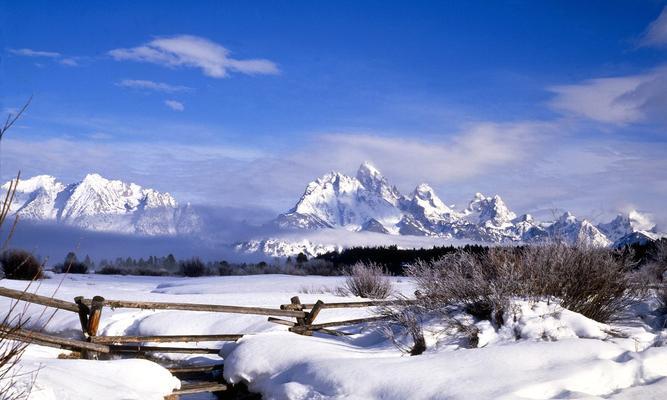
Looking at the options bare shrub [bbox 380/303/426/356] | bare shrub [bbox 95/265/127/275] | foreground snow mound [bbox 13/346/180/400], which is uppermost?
bare shrub [bbox 95/265/127/275]

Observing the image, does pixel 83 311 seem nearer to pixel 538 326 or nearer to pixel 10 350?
pixel 10 350

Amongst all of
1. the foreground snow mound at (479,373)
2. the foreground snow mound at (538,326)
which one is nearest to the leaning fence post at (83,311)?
the foreground snow mound at (479,373)

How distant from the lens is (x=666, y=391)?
6.30 m

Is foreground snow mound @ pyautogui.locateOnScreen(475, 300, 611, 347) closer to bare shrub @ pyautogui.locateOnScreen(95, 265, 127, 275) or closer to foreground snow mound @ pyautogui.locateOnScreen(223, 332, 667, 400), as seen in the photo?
foreground snow mound @ pyautogui.locateOnScreen(223, 332, 667, 400)

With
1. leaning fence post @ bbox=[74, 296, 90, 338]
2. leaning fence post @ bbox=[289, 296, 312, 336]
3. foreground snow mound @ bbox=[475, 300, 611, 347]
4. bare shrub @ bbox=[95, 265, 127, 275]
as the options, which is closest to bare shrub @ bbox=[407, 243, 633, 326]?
foreground snow mound @ bbox=[475, 300, 611, 347]

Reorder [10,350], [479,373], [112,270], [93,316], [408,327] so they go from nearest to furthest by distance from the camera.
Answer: [10,350]
[479,373]
[408,327]
[93,316]
[112,270]

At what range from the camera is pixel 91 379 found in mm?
6949

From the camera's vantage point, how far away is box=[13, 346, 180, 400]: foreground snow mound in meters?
5.96

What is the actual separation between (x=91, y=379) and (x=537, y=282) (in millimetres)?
6612

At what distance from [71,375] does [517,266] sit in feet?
22.3

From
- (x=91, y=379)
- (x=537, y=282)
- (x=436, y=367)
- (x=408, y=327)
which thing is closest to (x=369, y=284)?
(x=537, y=282)

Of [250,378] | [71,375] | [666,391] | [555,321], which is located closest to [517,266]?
[555,321]

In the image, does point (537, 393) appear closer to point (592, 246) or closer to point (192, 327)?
point (592, 246)

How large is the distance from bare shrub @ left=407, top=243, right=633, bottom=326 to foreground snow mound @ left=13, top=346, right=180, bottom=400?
14.4 feet
